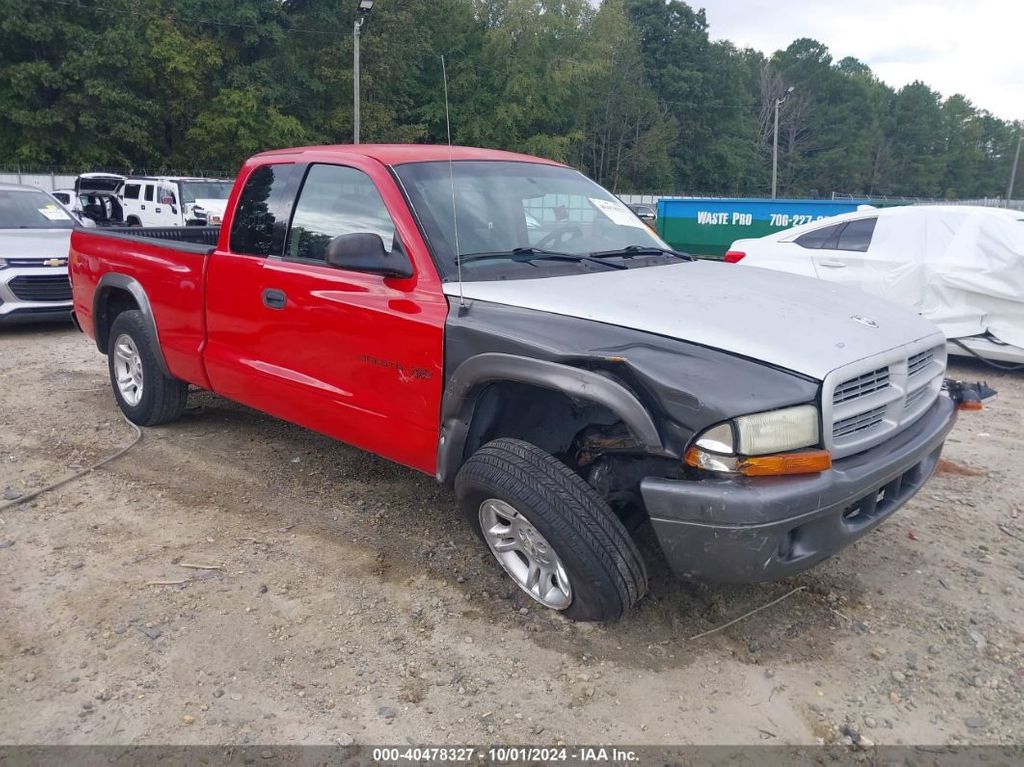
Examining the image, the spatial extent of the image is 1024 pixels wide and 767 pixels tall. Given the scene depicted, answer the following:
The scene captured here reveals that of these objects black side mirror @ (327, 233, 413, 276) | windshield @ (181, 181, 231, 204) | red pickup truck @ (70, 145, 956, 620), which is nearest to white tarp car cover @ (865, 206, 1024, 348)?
red pickup truck @ (70, 145, 956, 620)

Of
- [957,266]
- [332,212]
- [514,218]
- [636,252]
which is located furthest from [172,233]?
[957,266]

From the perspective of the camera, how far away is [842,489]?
9.16ft

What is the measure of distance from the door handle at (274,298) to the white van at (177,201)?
13248 millimetres

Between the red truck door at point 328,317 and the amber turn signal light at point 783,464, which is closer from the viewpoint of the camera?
the amber turn signal light at point 783,464

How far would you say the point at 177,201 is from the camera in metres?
17.5

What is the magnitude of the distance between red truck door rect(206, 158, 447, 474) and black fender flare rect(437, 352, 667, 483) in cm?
13

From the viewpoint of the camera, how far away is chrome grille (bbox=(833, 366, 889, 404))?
2832 mm

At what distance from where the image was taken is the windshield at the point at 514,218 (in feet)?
11.9

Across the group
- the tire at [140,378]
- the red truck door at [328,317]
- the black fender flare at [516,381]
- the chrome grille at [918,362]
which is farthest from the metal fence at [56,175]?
the chrome grille at [918,362]

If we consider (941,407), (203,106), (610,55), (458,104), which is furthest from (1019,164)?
(941,407)

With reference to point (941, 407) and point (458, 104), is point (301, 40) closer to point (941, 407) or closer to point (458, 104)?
point (458, 104)

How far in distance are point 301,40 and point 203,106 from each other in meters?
6.06

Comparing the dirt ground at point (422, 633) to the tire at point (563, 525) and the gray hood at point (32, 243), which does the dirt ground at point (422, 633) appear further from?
the gray hood at point (32, 243)

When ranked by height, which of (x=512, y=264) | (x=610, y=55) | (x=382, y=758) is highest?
(x=610, y=55)
